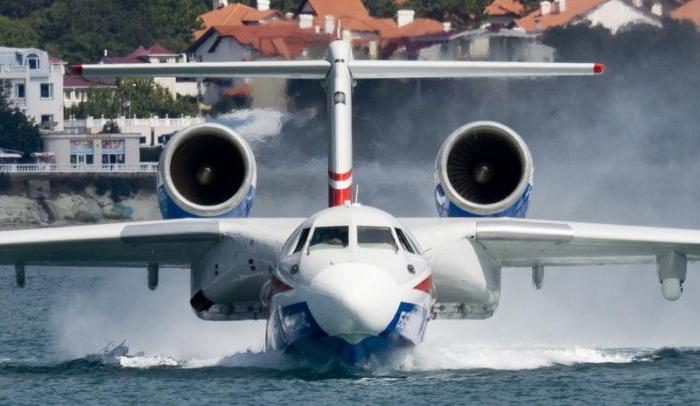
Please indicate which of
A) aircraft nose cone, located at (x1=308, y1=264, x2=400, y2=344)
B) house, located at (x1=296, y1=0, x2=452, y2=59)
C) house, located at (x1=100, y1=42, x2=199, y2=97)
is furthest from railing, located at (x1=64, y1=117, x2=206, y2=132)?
aircraft nose cone, located at (x1=308, y1=264, x2=400, y2=344)

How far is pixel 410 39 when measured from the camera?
188 feet

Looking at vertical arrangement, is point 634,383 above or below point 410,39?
below

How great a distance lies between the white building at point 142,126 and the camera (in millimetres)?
76875

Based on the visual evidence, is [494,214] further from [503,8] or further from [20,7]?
[20,7]

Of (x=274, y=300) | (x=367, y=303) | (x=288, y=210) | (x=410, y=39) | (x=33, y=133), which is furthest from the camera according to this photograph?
(x=33, y=133)

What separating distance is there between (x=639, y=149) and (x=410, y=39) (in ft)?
25.7

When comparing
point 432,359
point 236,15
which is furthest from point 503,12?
point 432,359

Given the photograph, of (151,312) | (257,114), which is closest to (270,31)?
(257,114)

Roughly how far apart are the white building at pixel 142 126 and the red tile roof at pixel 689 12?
22018mm

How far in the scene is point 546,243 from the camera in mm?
32281

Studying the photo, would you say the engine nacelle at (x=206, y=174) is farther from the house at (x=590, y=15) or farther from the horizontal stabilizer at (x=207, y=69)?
the house at (x=590, y=15)

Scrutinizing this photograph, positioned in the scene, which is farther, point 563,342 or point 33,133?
point 33,133

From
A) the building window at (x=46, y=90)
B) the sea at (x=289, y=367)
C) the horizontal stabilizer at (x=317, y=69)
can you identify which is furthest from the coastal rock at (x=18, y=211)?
the horizontal stabilizer at (x=317, y=69)

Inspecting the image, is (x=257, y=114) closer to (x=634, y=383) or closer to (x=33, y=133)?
(x=634, y=383)
